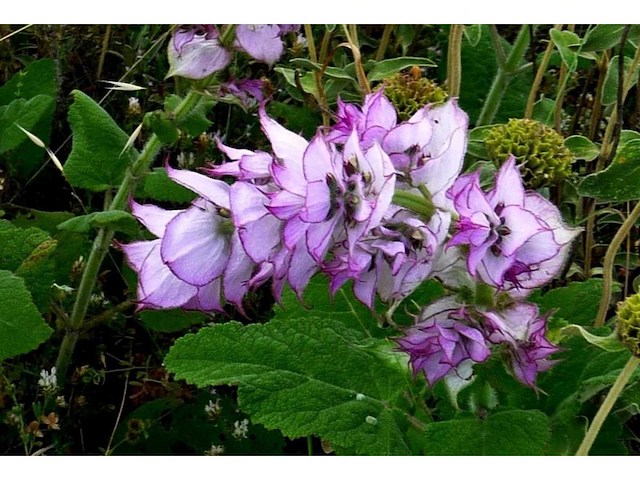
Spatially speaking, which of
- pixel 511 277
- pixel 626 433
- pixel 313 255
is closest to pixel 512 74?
pixel 626 433

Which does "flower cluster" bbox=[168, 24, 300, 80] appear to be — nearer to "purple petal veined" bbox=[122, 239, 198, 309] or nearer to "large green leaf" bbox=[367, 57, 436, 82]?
"large green leaf" bbox=[367, 57, 436, 82]

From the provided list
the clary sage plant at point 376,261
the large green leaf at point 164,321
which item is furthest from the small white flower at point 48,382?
the large green leaf at point 164,321

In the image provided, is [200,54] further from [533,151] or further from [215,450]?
[215,450]

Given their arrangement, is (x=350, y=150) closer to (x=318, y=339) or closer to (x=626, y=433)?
(x=318, y=339)

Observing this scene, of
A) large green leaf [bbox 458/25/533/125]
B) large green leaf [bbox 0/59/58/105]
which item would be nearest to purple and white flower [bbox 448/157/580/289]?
large green leaf [bbox 458/25/533/125]

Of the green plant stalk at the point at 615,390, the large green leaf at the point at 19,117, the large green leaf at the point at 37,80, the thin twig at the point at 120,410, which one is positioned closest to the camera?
the green plant stalk at the point at 615,390

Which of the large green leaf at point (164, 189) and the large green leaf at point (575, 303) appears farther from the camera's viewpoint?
the large green leaf at point (164, 189)

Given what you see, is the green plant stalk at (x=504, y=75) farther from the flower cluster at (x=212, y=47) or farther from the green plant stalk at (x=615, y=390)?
the green plant stalk at (x=615, y=390)
